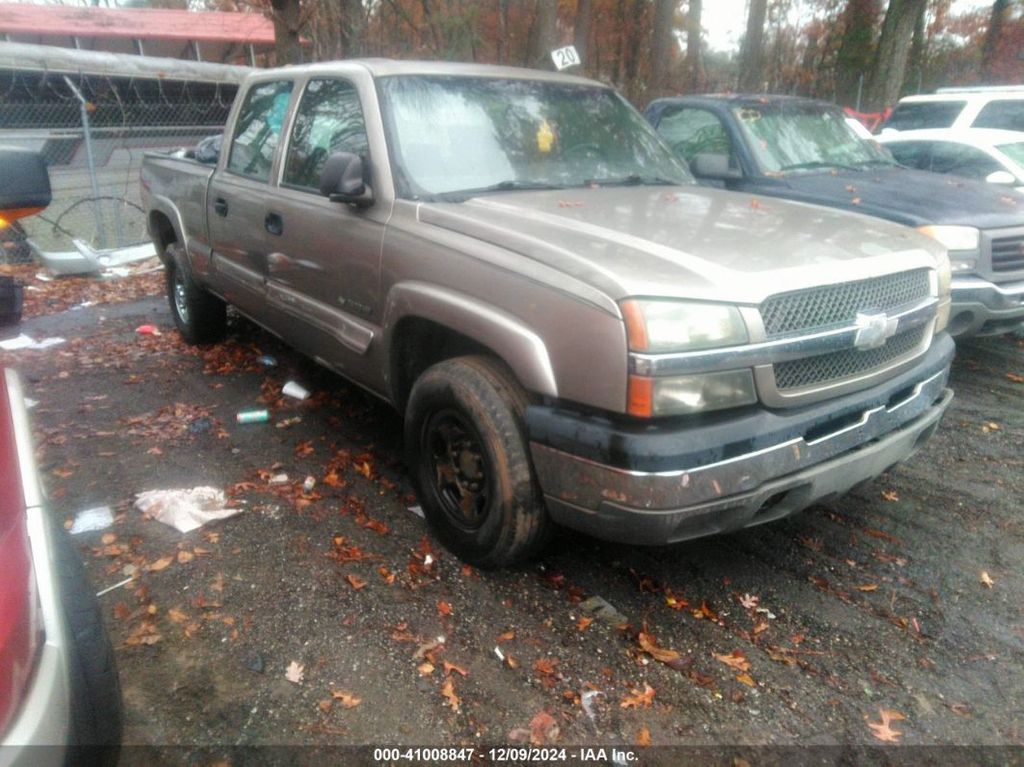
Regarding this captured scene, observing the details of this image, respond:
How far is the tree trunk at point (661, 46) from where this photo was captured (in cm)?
1962

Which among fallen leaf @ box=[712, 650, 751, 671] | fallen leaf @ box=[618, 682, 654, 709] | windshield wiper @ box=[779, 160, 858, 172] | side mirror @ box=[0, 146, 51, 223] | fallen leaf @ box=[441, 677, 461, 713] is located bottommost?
fallen leaf @ box=[712, 650, 751, 671]

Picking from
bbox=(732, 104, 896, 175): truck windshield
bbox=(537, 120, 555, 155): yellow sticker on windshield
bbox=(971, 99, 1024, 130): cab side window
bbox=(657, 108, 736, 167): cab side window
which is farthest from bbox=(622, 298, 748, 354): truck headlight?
bbox=(971, 99, 1024, 130): cab side window

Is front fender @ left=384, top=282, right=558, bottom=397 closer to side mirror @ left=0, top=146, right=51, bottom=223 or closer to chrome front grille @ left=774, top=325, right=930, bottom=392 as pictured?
chrome front grille @ left=774, top=325, right=930, bottom=392

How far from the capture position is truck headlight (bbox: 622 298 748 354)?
245 cm

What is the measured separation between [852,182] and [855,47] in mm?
20503

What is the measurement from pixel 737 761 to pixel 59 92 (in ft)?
48.4

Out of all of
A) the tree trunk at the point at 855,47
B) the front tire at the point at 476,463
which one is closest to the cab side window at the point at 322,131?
the front tire at the point at 476,463

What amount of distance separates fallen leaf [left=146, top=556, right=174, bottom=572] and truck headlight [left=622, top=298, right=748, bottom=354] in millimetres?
2231

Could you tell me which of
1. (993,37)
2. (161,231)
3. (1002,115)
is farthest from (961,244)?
(993,37)

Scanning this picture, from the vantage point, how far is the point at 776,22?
3766 centimetres

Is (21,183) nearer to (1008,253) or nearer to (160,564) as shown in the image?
(160,564)

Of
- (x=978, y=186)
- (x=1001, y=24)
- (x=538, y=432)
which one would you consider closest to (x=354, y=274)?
(x=538, y=432)

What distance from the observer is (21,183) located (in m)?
2.04

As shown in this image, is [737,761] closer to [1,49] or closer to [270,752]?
[270,752]
